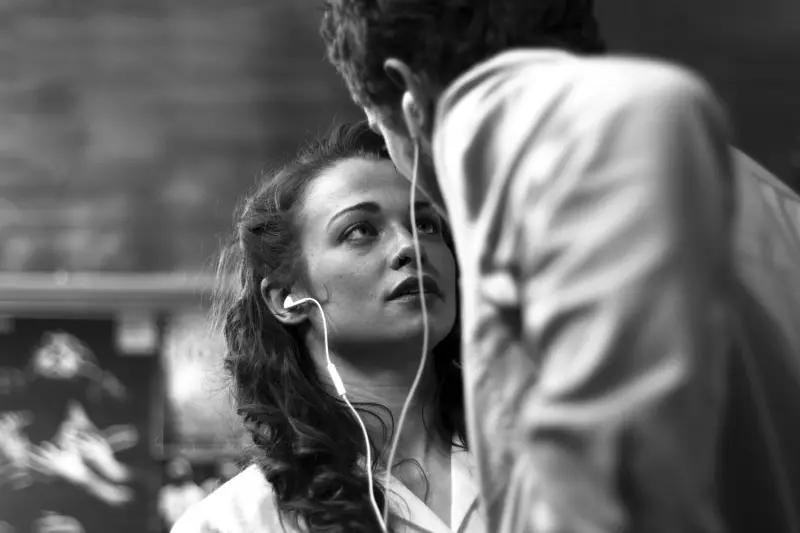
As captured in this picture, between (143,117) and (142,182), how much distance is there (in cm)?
33

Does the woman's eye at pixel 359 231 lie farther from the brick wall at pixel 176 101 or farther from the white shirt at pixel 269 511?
the brick wall at pixel 176 101

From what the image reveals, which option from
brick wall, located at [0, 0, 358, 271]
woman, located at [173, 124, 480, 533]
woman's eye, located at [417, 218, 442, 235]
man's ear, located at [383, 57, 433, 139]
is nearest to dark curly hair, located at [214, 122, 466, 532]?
woman, located at [173, 124, 480, 533]

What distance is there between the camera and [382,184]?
62.8 inches

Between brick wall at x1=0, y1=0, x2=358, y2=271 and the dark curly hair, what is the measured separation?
1.39 m

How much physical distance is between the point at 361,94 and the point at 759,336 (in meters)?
0.37

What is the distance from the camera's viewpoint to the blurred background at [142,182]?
3137 millimetres

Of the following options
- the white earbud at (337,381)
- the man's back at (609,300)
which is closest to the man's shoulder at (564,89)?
the man's back at (609,300)

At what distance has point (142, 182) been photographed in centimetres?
374

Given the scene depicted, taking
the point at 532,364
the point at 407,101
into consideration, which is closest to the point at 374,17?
the point at 407,101

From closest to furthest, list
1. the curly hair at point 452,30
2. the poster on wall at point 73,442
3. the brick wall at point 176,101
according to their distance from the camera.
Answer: the curly hair at point 452,30, the brick wall at point 176,101, the poster on wall at point 73,442

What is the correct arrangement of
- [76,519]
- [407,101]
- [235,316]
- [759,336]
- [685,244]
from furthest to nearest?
1. [76,519]
2. [235,316]
3. [407,101]
4. [759,336]
5. [685,244]

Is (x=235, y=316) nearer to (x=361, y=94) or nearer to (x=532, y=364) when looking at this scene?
(x=361, y=94)

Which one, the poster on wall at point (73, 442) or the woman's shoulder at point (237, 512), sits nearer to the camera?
the woman's shoulder at point (237, 512)

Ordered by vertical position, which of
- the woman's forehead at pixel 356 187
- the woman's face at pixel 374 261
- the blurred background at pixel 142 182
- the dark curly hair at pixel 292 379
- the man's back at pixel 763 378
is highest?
the man's back at pixel 763 378
